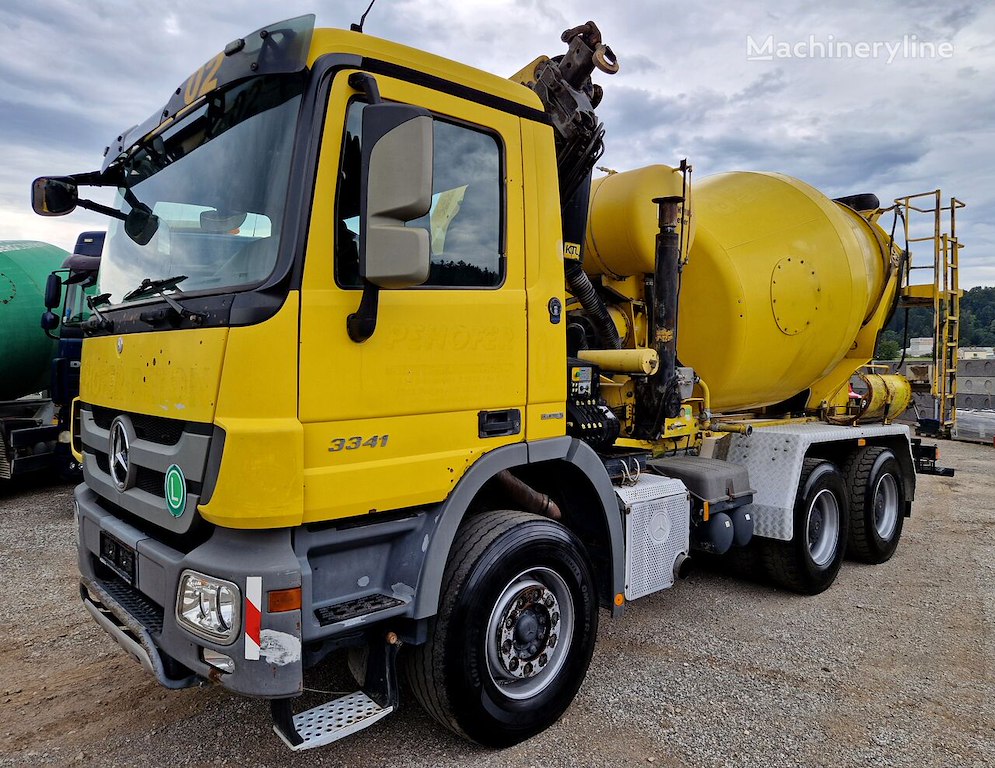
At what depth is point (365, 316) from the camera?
95.2 inches

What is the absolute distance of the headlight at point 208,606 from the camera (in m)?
2.29

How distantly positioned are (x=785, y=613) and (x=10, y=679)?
4.77 metres

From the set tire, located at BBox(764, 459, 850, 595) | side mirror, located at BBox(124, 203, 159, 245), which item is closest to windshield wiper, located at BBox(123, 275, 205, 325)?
side mirror, located at BBox(124, 203, 159, 245)

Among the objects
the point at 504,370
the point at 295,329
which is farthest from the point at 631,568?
the point at 295,329

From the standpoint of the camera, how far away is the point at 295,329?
2.33 metres

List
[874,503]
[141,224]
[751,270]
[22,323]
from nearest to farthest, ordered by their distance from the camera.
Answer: [141,224] → [751,270] → [874,503] → [22,323]

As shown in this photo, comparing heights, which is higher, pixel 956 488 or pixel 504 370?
pixel 504 370

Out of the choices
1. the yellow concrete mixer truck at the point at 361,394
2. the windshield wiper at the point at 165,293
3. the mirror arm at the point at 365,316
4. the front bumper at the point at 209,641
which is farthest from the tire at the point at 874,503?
the windshield wiper at the point at 165,293

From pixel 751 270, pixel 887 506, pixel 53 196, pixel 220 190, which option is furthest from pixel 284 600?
pixel 887 506

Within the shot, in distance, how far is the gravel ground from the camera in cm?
304

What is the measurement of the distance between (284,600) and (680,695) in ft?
7.50

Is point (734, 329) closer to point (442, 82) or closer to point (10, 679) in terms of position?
point (442, 82)

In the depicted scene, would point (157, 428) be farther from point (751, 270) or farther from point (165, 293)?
point (751, 270)

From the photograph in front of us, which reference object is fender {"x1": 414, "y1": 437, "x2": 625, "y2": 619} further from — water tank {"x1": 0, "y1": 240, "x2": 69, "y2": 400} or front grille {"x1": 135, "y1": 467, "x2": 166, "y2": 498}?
water tank {"x1": 0, "y1": 240, "x2": 69, "y2": 400}
